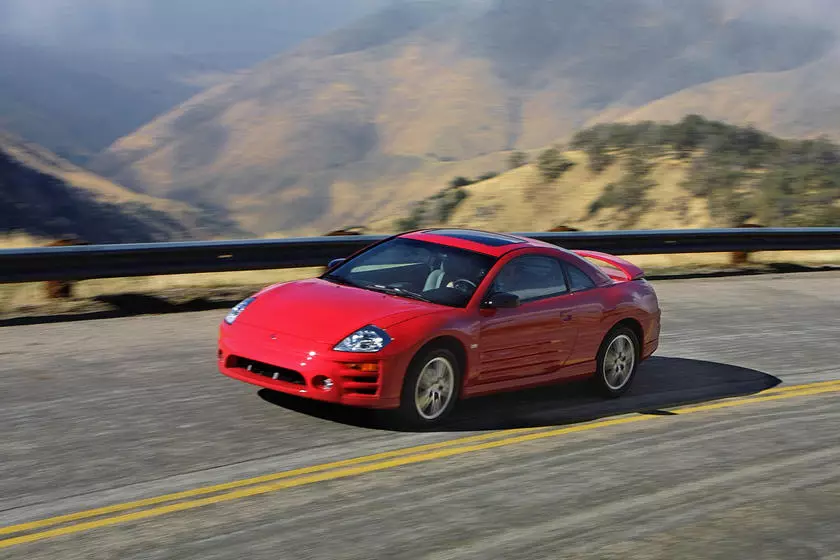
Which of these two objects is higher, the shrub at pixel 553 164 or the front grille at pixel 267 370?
the shrub at pixel 553 164

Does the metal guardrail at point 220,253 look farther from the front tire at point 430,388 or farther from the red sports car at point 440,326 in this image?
the front tire at point 430,388

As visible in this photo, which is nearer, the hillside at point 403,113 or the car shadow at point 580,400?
the car shadow at point 580,400

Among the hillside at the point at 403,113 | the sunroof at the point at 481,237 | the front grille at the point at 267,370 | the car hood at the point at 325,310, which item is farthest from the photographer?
the hillside at the point at 403,113

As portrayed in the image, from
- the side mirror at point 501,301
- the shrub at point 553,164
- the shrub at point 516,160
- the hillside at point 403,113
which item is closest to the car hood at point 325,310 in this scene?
the side mirror at point 501,301

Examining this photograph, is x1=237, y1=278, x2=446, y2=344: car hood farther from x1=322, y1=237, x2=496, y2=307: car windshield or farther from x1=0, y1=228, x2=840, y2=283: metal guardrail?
x1=0, y1=228, x2=840, y2=283: metal guardrail

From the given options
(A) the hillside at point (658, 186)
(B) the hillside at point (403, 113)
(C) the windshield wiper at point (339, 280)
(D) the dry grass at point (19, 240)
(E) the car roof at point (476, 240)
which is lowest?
(C) the windshield wiper at point (339, 280)

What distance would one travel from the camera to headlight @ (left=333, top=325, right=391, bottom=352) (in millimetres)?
7691

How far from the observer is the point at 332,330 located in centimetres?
784

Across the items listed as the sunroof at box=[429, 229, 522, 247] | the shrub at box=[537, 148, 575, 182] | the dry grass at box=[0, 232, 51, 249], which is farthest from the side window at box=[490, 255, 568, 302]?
the shrub at box=[537, 148, 575, 182]

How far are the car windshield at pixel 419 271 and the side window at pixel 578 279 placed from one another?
2.68 feet

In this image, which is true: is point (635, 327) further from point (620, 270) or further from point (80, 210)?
point (80, 210)

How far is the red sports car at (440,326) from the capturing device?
25.4 ft

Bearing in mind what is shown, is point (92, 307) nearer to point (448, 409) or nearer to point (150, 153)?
point (448, 409)

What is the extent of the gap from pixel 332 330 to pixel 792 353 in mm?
6129
